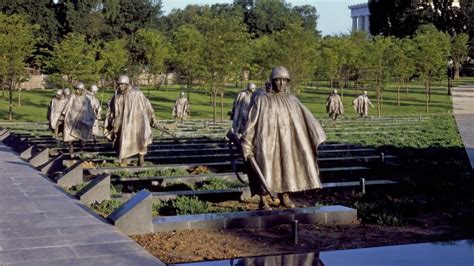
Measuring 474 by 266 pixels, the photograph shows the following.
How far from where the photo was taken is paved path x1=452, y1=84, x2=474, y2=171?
2281cm

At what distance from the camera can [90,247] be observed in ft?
24.7

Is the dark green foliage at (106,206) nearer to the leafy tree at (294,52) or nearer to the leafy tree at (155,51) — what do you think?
the leafy tree at (294,52)

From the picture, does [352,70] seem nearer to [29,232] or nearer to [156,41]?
[156,41]

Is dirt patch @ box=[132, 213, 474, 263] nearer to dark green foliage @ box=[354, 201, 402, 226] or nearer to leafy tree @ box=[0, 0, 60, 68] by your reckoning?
dark green foliage @ box=[354, 201, 402, 226]

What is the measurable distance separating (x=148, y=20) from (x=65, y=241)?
60766mm

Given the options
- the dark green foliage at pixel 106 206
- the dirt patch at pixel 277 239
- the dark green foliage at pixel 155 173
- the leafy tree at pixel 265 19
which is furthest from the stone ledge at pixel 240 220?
the leafy tree at pixel 265 19

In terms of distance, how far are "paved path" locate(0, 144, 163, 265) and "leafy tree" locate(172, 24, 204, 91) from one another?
2861cm

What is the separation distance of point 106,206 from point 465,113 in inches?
1450

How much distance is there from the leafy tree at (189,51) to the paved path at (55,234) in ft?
93.9

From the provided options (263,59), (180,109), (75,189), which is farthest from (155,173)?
(263,59)

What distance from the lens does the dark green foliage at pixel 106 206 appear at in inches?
397

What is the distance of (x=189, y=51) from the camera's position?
47031 millimetres

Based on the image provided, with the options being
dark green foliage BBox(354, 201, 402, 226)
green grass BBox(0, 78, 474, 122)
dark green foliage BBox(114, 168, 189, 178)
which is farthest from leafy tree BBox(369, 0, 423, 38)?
dark green foliage BBox(354, 201, 402, 226)

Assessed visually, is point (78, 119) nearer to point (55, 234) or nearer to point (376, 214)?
point (55, 234)
